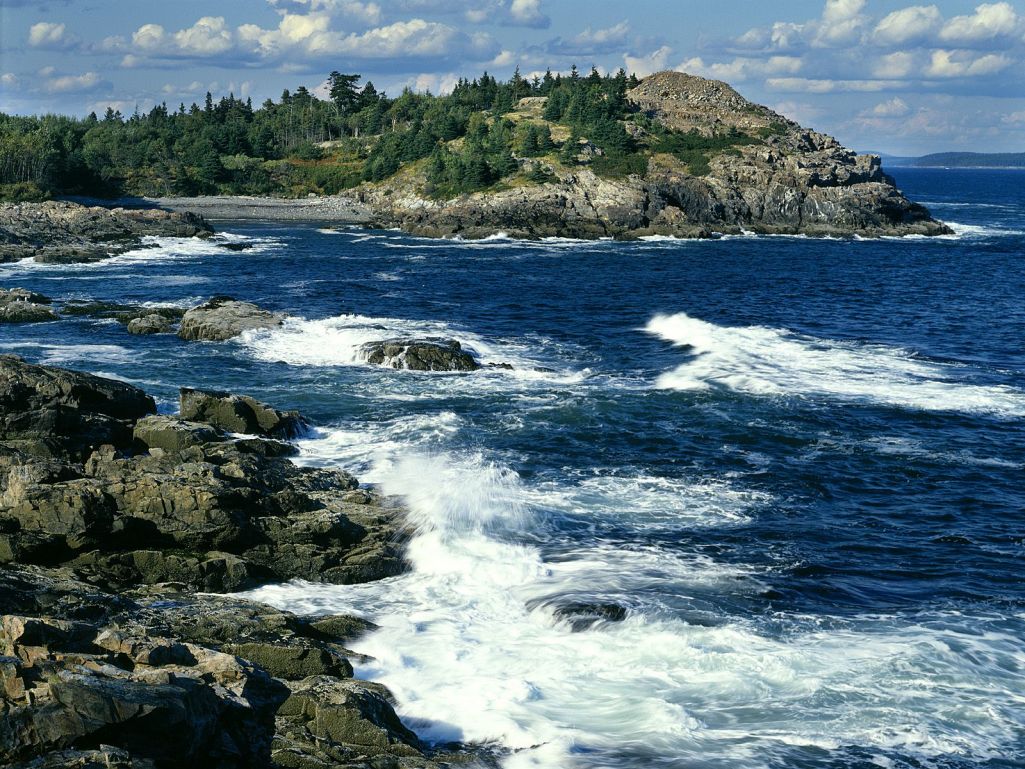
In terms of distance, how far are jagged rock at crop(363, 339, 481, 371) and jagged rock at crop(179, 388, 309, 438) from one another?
13436 millimetres

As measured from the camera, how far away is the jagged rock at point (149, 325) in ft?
196

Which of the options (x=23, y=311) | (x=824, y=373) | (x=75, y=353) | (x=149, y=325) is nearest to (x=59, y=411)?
(x=75, y=353)

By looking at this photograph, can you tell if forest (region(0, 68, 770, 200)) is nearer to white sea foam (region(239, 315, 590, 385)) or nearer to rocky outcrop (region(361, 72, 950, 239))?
rocky outcrop (region(361, 72, 950, 239))

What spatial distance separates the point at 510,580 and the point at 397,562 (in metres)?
3.13

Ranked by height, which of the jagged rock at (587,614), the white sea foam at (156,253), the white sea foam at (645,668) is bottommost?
the white sea foam at (645,668)

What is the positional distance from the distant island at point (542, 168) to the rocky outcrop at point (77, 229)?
2092 cm

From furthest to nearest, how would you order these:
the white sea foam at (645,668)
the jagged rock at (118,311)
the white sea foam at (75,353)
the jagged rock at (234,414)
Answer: the jagged rock at (118,311) < the white sea foam at (75,353) < the jagged rock at (234,414) < the white sea foam at (645,668)

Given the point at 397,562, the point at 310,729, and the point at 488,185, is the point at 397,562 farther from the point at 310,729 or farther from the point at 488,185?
the point at 488,185

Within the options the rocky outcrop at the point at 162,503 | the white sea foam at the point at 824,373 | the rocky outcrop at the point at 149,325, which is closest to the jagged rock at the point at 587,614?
the rocky outcrop at the point at 162,503

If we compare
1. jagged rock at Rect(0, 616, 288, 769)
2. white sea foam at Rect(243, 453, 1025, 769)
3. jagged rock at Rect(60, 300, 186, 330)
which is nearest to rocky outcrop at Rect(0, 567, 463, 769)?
jagged rock at Rect(0, 616, 288, 769)

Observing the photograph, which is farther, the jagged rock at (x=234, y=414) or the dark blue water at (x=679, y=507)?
the jagged rock at (x=234, y=414)

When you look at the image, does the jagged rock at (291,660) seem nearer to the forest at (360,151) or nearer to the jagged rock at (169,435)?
the jagged rock at (169,435)

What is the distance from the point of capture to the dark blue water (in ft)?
67.3

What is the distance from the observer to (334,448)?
38156 millimetres
